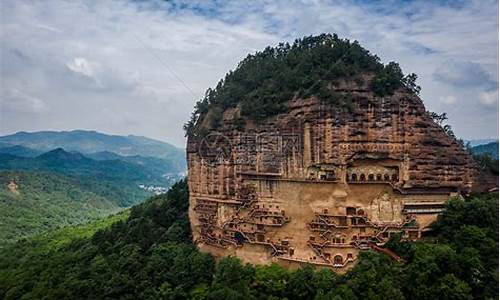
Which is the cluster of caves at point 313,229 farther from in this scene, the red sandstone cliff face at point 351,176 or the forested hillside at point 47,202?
the forested hillside at point 47,202

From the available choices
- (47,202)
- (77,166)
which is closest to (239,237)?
(47,202)

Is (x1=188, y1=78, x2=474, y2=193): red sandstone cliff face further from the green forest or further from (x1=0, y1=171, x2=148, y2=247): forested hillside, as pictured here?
(x1=0, y1=171, x2=148, y2=247): forested hillside

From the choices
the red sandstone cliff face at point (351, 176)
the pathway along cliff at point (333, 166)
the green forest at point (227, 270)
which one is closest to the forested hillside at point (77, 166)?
the green forest at point (227, 270)

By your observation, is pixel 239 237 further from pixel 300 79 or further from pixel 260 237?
pixel 300 79

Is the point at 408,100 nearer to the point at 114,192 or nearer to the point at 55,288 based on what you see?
the point at 55,288

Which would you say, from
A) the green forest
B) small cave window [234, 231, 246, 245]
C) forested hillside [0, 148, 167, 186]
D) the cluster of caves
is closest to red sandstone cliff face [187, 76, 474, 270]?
the cluster of caves

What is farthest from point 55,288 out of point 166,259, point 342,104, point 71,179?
point 71,179

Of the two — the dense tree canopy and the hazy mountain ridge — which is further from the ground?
the dense tree canopy
